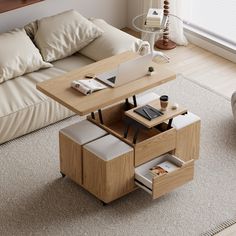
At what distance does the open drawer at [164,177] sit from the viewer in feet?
12.4

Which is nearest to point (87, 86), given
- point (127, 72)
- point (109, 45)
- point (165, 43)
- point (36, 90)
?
point (127, 72)

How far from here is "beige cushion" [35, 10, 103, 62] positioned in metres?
4.78

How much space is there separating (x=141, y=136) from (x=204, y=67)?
1452mm

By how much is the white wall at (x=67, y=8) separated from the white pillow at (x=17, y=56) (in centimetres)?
35

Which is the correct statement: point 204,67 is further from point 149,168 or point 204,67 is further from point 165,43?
point 149,168

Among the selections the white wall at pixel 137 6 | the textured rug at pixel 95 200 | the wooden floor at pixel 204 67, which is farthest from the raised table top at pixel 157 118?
the white wall at pixel 137 6

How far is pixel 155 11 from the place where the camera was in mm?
5043

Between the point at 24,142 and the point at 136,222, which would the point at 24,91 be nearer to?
the point at 24,142

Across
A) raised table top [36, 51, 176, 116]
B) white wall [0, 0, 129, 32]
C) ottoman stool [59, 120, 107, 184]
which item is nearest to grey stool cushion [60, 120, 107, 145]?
ottoman stool [59, 120, 107, 184]

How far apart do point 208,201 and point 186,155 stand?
31cm

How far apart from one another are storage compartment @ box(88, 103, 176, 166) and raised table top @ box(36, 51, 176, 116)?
194mm

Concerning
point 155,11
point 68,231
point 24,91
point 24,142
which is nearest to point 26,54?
point 24,91

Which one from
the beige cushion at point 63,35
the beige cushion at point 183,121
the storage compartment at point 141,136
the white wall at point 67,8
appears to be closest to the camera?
the storage compartment at point 141,136

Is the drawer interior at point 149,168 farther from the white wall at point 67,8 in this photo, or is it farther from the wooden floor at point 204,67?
the white wall at point 67,8
